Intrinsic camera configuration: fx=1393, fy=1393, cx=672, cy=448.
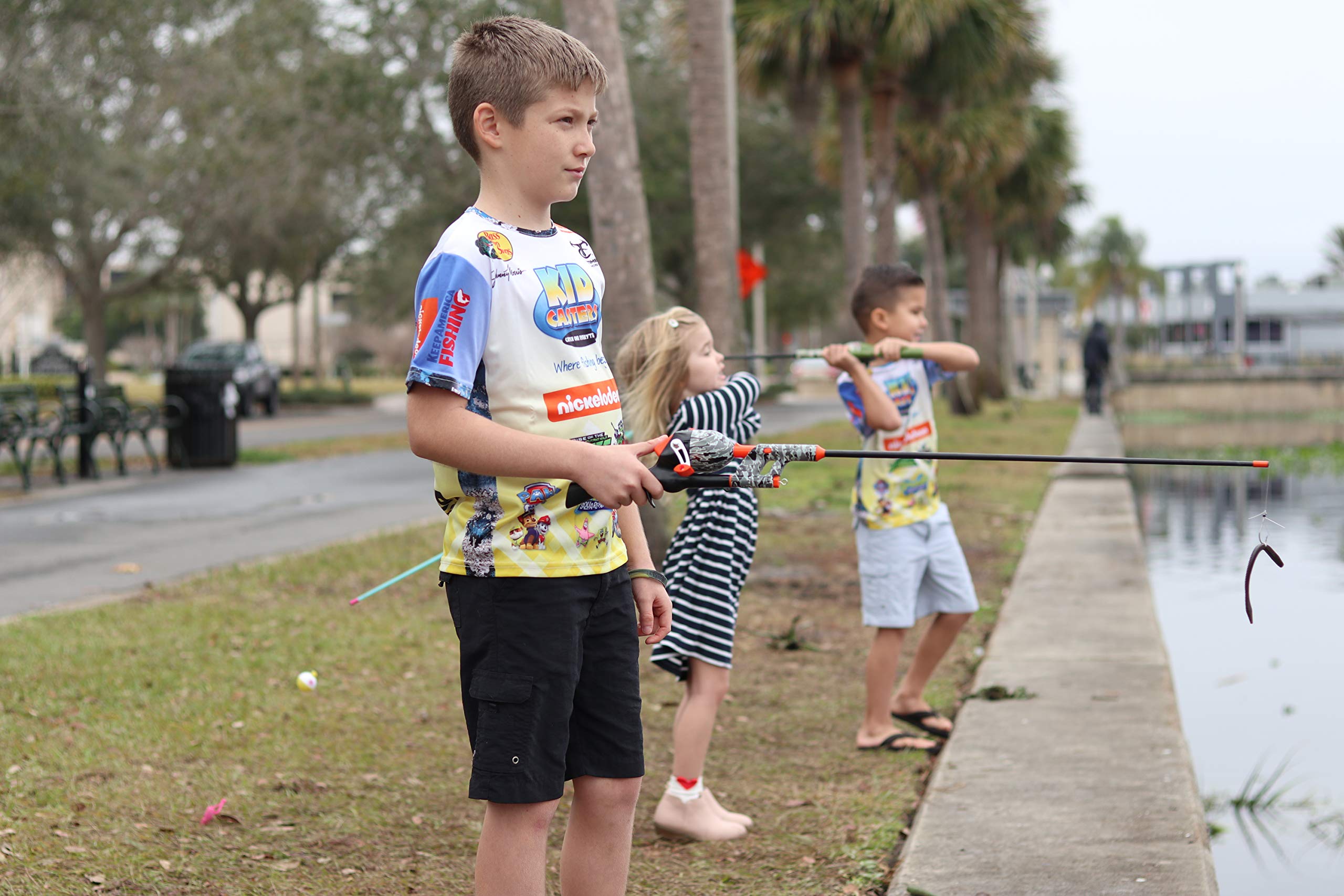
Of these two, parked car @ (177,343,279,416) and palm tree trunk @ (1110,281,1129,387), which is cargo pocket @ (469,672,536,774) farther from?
palm tree trunk @ (1110,281,1129,387)

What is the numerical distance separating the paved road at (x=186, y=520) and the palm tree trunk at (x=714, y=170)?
3.15 meters

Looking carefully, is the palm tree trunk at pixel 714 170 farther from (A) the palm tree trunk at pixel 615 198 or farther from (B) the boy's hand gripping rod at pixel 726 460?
(B) the boy's hand gripping rod at pixel 726 460

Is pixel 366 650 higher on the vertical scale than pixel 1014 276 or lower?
lower

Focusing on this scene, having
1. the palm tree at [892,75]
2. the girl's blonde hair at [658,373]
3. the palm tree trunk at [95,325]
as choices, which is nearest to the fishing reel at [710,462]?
the girl's blonde hair at [658,373]

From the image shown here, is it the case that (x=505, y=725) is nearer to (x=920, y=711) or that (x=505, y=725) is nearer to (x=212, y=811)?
(x=212, y=811)

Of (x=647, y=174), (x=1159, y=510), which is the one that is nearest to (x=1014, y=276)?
(x=647, y=174)

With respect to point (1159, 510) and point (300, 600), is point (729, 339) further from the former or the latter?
point (1159, 510)

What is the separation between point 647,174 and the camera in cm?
2812

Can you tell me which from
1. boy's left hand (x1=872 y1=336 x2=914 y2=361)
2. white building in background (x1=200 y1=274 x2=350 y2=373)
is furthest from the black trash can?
white building in background (x1=200 y1=274 x2=350 y2=373)

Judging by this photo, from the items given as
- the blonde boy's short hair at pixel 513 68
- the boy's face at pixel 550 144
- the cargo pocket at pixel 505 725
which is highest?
the blonde boy's short hair at pixel 513 68

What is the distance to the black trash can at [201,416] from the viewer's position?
16.3 meters

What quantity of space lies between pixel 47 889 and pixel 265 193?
1097 inches

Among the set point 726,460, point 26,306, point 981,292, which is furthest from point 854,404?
point 26,306

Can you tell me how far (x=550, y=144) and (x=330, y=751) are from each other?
9.68ft
